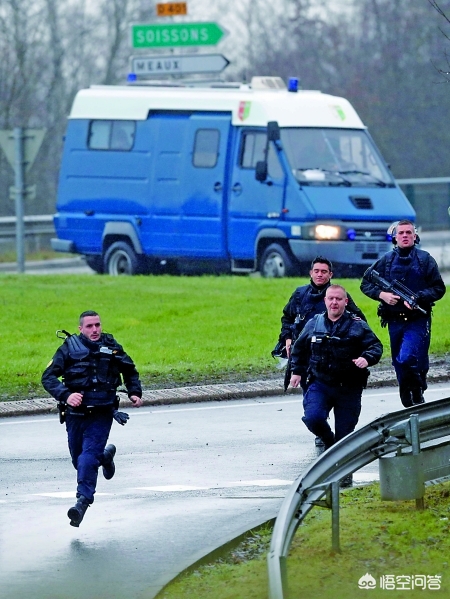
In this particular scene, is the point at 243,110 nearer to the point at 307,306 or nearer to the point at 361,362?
the point at 307,306

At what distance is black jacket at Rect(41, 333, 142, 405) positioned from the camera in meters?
9.39

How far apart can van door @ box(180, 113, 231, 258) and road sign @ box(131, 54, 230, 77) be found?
6.14 ft

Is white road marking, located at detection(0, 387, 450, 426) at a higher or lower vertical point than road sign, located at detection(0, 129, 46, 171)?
lower

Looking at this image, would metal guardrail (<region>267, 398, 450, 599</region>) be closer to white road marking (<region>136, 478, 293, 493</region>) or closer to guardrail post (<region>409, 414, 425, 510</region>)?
guardrail post (<region>409, 414, 425, 510</region>)

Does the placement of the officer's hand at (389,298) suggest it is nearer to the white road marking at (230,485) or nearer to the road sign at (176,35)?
the white road marking at (230,485)

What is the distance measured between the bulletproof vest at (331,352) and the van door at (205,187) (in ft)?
48.6

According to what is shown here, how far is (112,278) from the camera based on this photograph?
23969mm

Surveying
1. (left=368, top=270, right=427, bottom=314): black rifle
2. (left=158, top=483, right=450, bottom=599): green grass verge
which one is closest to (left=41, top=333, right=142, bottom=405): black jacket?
(left=158, top=483, right=450, bottom=599): green grass verge

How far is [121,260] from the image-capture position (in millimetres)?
26922

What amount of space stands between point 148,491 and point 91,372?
1.21 metres

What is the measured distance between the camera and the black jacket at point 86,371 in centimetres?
939

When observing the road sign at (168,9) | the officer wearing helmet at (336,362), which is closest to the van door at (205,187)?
the road sign at (168,9)
